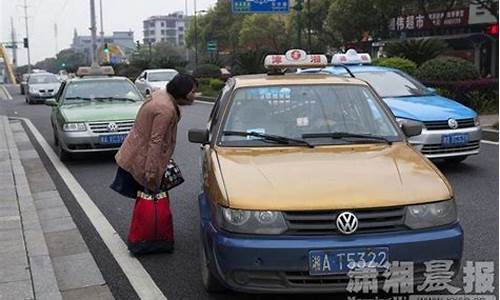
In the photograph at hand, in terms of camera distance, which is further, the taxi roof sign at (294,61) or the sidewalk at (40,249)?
the taxi roof sign at (294,61)

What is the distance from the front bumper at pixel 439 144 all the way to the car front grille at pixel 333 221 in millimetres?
4616

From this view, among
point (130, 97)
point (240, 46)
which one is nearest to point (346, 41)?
point (240, 46)

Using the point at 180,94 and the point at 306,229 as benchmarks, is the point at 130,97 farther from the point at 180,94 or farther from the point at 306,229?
the point at 306,229

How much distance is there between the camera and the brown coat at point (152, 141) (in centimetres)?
500

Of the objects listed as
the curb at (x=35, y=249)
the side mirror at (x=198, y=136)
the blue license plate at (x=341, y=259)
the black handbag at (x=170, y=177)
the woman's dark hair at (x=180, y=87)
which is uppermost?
the woman's dark hair at (x=180, y=87)

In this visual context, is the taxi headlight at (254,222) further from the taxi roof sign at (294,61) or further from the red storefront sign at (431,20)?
the red storefront sign at (431,20)

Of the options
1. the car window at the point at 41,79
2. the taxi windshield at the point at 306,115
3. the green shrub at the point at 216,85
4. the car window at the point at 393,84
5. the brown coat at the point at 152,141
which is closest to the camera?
the taxi windshield at the point at 306,115

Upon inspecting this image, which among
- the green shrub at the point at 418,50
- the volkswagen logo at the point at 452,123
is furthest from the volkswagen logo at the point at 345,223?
the green shrub at the point at 418,50

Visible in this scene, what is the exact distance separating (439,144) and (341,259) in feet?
16.7

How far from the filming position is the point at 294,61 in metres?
6.00

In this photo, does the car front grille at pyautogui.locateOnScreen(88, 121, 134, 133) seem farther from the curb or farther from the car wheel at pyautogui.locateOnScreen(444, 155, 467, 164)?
the car wheel at pyautogui.locateOnScreen(444, 155, 467, 164)

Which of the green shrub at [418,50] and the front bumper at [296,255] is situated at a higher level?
the green shrub at [418,50]

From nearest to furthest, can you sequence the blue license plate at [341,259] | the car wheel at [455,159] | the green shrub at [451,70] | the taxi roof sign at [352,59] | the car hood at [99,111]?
the blue license plate at [341,259], the car wheel at [455,159], the car hood at [99,111], the taxi roof sign at [352,59], the green shrub at [451,70]

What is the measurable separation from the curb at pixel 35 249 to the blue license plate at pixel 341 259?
1.87 meters
